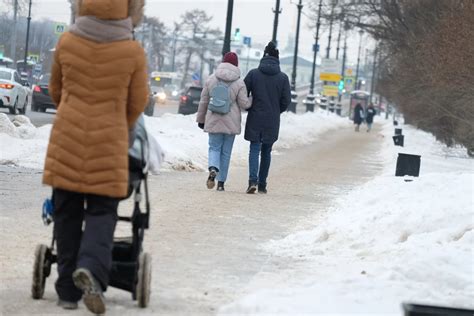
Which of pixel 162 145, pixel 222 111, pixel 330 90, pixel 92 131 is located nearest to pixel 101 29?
pixel 92 131

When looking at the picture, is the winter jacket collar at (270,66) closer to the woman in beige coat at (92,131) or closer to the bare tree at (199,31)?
the woman in beige coat at (92,131)

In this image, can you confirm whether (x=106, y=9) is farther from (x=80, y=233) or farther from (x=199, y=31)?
(x=199, y=31)

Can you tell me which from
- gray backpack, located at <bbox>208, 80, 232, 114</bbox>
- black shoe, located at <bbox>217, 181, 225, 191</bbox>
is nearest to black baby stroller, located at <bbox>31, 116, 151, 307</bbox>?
gray backpack, located at <bbox>208, 80, 232, 114</bbox>

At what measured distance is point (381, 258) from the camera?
28.1 ft

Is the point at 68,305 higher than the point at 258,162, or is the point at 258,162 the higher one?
the point at 258,162

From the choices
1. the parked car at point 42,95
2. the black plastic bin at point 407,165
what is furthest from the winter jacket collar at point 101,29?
the parked car at point 42,95

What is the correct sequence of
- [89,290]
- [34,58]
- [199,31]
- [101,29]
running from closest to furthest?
[89,290] < [101,29] < [34,58] < [199,31]

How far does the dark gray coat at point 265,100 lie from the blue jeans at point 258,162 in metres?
0.14

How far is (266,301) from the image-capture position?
6.47 meters

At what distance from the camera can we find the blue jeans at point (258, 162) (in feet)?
48.1

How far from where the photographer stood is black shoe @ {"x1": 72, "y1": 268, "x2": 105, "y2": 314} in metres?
5.94

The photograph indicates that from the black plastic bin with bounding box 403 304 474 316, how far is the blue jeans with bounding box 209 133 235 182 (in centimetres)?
900

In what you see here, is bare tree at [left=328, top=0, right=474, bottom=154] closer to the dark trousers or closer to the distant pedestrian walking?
the distant pedestrian walking

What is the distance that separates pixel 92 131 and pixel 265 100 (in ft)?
28.2
